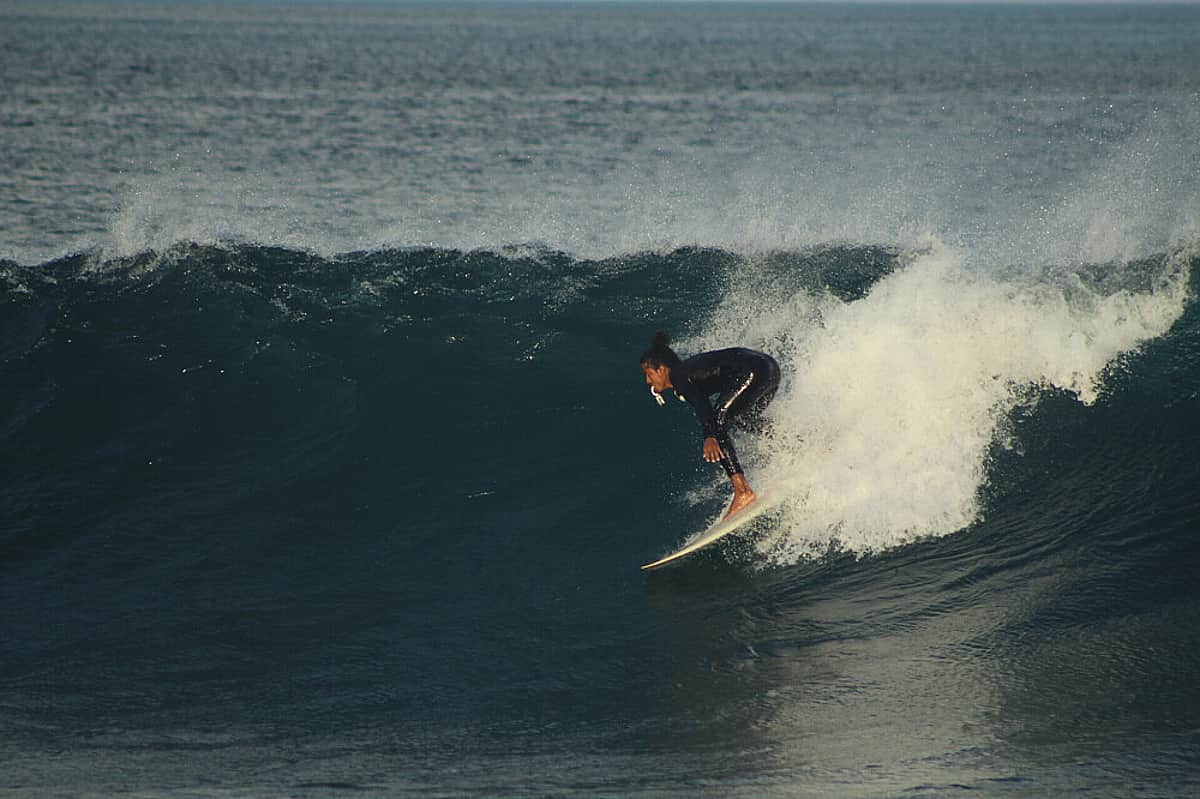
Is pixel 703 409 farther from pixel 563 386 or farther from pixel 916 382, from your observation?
pixel 563 386

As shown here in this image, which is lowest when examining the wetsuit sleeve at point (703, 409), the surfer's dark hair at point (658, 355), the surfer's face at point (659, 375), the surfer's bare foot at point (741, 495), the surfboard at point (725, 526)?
the surfboard at point (725, 526)

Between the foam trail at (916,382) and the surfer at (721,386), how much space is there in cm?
54

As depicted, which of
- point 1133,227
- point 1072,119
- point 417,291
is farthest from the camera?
point 1072,119

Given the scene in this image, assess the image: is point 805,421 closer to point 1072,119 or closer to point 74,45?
point 1072,119

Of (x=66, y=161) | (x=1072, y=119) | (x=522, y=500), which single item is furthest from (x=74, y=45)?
(x=522, y=500)

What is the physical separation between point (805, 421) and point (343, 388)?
13.9 ft

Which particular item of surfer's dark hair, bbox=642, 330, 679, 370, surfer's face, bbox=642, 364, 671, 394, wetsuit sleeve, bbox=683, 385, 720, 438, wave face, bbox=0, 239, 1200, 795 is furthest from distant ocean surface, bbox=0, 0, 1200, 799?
surfer's dark hair, bbox=642, 330, 679, 370

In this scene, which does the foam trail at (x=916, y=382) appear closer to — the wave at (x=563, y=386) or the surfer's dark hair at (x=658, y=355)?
the wave at (x=563, y=386)

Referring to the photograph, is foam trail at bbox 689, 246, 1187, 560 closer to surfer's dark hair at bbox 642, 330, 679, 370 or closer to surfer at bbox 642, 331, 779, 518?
surfer at bbox 642, 331, 779, 518

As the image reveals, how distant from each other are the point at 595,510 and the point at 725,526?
4.20 ft

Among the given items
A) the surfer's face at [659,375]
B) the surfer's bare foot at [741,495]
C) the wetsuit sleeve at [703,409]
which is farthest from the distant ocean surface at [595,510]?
the surfer's face at [659,375]

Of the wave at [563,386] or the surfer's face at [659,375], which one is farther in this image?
the wave at [563,386]

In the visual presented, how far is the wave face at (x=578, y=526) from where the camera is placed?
590cm

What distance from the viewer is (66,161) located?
23984 mm
